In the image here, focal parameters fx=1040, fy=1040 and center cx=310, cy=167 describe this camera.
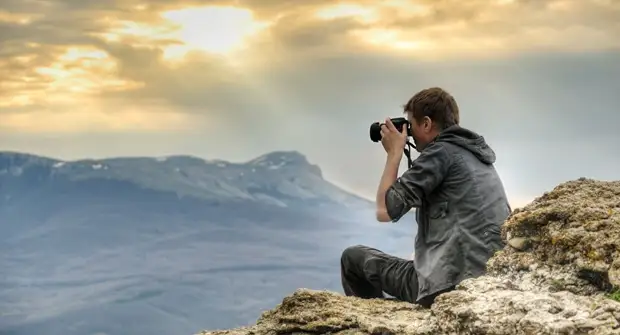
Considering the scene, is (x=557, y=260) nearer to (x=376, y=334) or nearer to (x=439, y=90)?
(x=376, y=334)

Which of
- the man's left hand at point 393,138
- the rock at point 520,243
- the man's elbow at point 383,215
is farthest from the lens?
the man's left hand at point 393,138

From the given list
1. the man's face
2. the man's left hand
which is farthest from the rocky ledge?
the man's face

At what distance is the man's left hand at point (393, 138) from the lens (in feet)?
36.0

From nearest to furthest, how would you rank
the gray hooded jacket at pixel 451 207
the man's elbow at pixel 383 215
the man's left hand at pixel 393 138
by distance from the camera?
the gray hooded jacket at pixel 451 207
the man's elbow at pixel 383 215
the man's left hand at pixel 393 138

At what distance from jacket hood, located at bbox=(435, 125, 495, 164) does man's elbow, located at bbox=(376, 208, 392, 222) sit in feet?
3.13

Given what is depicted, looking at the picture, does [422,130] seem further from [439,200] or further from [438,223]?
[438,223]

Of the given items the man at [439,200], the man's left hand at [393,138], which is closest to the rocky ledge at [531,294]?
the man at [439,200]

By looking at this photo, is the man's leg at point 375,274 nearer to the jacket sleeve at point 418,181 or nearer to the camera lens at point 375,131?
the jacket sleeve at point 418,181

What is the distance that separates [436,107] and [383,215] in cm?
129

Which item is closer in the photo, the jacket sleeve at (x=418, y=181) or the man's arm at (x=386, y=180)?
the jacket sleeve at (x=418, y=181)

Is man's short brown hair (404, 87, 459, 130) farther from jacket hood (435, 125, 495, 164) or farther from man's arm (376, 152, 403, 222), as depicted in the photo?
man's arm (376, 152, 403, 222)

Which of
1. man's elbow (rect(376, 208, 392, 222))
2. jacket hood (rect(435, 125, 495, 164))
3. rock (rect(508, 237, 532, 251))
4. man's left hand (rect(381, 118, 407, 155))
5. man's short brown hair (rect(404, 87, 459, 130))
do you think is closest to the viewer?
rock (rect(508, 237, 532, 251))

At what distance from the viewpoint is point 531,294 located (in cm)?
732

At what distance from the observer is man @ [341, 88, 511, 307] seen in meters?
10.3
